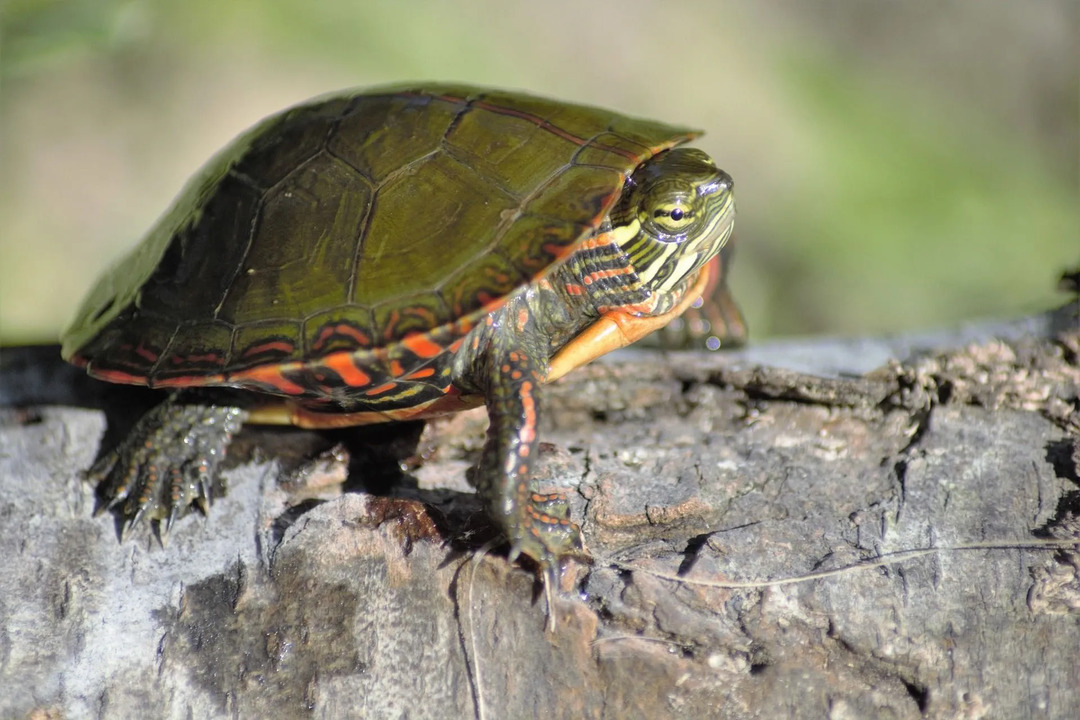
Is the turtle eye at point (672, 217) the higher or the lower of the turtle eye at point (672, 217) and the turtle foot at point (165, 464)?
the higher

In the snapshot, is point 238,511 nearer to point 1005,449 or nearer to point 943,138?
point 1005,449

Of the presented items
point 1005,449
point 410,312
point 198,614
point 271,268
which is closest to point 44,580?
point 198,614

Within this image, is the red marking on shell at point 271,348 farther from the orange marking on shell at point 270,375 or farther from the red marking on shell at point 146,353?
the red marking on shell at point 146,353

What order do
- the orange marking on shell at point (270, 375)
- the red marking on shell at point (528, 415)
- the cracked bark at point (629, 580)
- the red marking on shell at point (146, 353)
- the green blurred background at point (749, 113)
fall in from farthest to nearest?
the green blurred background at point (749, 113), the red marking on shell at point (146, 353), the orange marking on shell at point (270, 375), the red marking on shell at point (528, 415), the cracked bark at point (629, 580)

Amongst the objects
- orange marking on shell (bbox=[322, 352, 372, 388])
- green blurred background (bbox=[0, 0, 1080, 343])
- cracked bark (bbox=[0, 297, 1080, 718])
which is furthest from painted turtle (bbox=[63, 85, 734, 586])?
green blurred background (bbox=[0, 0, 1080, 343])

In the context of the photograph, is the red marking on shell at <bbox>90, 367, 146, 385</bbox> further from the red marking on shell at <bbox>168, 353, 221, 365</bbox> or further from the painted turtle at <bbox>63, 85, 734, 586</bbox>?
the red marking on shell at <bbox>168, 353, 221, 365</bbox>

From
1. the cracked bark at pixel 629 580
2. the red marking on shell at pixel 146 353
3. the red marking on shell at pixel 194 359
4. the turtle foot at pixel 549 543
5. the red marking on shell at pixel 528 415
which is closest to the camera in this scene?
the cracked bark at pixel 629 580

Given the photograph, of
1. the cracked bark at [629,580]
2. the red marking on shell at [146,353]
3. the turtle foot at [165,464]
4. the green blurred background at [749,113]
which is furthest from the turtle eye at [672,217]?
the green blurred background at [749,113]
